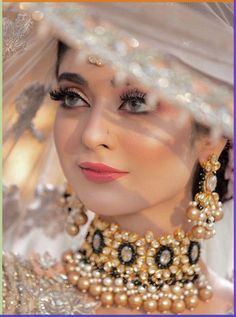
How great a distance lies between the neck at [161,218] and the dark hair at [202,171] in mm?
41

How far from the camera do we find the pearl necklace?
1376mm

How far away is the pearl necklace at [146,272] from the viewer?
4.51 feet

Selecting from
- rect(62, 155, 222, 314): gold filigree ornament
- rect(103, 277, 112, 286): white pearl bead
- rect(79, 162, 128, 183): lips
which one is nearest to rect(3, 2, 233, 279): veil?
rect(79, 162, 128, 183): lips

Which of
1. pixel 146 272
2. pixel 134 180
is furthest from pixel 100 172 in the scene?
pixel 146 272

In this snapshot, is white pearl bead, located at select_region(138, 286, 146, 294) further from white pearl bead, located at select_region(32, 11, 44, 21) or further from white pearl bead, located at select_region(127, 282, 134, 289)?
white pearl bead, located at select_region(32, 11, 44, 21)

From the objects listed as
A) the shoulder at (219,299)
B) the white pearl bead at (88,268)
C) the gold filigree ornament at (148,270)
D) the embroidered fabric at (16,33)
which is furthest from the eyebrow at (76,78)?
the shoulder at (219,299)

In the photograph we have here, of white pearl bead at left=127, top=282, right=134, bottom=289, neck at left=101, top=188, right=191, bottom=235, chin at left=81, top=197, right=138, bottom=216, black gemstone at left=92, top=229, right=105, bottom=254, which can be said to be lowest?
white pearl bead at left=127, top=282, right=134, bottom=289

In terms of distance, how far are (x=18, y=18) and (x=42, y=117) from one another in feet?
1.42

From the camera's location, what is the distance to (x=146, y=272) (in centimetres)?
138

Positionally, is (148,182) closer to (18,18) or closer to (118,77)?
(118,77)

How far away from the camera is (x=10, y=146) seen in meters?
1.61

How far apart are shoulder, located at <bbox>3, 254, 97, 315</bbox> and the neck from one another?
0.21 meters

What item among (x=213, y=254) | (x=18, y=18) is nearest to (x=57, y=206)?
(x=213, y=254)

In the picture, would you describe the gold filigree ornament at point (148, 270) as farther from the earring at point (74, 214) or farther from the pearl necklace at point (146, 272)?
the earring at point (74, 214)
